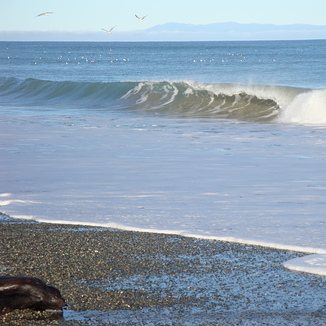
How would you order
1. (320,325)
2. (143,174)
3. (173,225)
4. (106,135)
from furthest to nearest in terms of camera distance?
(106,135)
(143,174)
(173,225)
(320,325)

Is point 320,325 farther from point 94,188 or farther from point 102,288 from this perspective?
point 94,188

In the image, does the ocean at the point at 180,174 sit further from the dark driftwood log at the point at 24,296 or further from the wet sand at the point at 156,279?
the dark driftwood log at the point at 24,296

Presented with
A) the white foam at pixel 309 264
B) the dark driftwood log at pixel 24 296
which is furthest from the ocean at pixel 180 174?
the dark driftwood log at pixel 24 296

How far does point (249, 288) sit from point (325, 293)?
49cm

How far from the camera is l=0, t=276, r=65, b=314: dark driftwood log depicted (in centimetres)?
369

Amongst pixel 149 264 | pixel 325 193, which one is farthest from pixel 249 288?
pixel 325 193

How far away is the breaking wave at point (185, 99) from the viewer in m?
20.0

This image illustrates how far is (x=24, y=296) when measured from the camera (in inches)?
146

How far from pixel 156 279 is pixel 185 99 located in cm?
2165

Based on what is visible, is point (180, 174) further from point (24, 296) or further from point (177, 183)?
point (24, 296)

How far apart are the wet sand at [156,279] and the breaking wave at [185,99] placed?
1320 centimetres

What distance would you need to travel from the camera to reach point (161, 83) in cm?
2975

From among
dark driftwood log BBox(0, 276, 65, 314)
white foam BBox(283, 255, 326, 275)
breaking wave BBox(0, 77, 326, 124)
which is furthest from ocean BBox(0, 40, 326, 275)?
dark driftwood log BBox(0, 276, 65, 314)

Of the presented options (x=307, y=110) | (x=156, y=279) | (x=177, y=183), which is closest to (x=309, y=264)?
(x=156, y=279)
